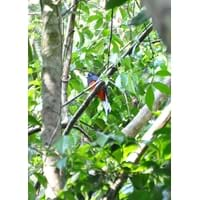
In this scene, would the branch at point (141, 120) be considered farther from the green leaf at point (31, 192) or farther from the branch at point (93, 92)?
the green leaf at point (31, 192)

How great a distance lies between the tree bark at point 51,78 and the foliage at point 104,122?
1.0 inches

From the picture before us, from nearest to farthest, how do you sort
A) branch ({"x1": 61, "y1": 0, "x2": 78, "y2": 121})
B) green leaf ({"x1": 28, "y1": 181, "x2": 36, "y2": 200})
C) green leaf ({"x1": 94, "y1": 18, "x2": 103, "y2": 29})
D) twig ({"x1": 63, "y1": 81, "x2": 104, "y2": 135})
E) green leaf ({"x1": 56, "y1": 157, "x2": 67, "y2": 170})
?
green leaf ({"x1": 56, "y1": 157, "x2": 67, "y2": 170}), green leaf ({"x1": 28, "y1": 181, "x2": 36, "y2": 200}), twig ({"x1": 63, "y1": 81, "x2": 104, "y2": 135}), branch ({"x1": 61, "y1": 0, "x2": 78, "y2": 121}), green leaf ({"x1": 94, "y1": 18, "x2": 103, "y2": 29})

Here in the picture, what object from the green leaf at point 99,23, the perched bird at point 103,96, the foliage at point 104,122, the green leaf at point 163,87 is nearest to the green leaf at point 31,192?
the foliage at point 104,122

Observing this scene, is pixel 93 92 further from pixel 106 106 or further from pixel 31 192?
pixel 31 192

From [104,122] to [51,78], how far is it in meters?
0.20

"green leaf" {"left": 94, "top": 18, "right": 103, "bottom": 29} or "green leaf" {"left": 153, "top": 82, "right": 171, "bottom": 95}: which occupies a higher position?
"green leaf" {"left": 94, "top": 18, "right": 103, "bottom": 29}

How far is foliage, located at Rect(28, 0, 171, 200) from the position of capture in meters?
0.63

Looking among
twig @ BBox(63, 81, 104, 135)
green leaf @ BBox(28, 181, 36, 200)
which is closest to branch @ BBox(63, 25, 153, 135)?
twig @ BBox(63, 81, 104, 135)

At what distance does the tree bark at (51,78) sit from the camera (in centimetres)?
78

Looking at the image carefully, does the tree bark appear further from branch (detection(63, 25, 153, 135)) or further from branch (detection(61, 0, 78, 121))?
branch (detection(61, 0, 78, 121))

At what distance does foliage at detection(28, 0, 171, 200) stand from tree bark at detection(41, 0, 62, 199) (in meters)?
0.02

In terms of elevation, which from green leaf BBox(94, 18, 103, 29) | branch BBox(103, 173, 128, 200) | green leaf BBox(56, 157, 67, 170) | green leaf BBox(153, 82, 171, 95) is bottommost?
branch BBox(103, 173, 128, 200)
